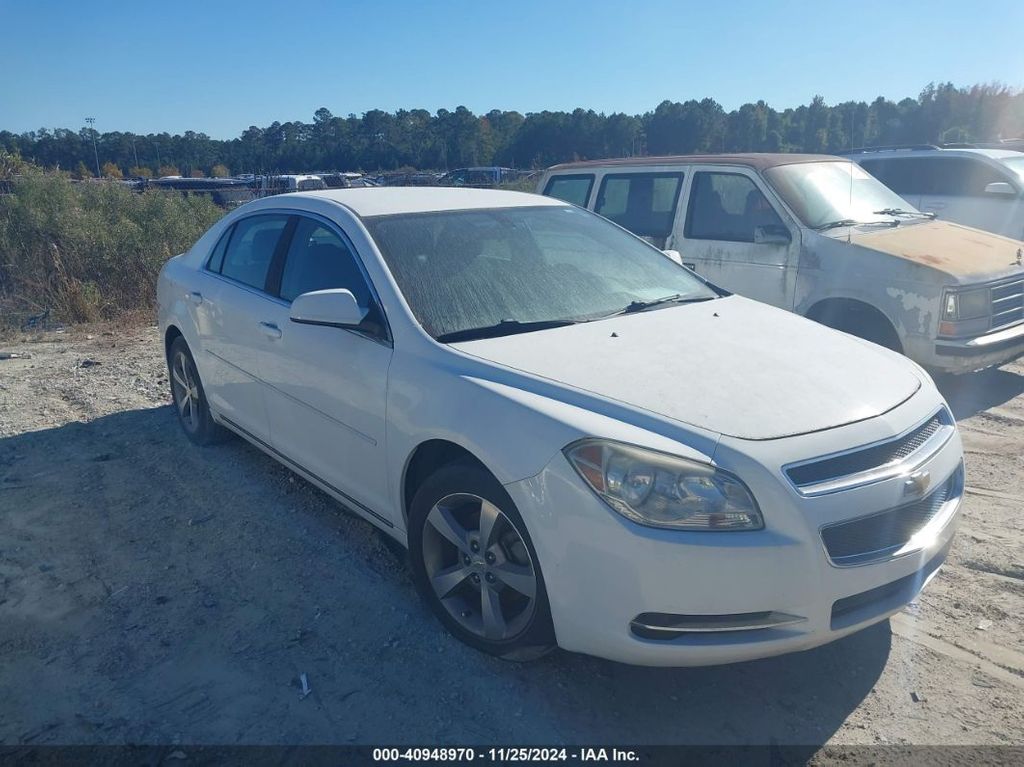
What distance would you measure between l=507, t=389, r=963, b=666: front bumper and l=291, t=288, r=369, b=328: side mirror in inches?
47.9

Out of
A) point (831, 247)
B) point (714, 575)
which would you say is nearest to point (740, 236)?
point (831, 247)

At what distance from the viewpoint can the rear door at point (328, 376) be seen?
3568 mm

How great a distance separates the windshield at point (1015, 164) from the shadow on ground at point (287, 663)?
27.8 feet

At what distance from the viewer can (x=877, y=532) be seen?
2691 mm

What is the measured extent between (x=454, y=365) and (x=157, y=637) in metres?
1.68

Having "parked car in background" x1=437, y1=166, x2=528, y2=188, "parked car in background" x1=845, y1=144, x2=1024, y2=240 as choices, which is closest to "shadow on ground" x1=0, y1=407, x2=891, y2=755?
"parked car in background" x1=845, y1=144, x2=1024, y2=240

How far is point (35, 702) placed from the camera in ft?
9.86

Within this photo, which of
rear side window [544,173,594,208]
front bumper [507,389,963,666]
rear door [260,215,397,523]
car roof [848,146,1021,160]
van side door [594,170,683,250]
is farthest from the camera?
car roof [848,146,1021,160]

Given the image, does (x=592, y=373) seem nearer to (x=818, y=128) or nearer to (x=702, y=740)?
(x=702, y=740)

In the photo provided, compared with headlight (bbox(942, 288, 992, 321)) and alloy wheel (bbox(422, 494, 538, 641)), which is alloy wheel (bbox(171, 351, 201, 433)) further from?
headlight (bbox(942, 288, 992, 321))

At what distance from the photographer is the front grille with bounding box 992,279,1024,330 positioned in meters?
6.11

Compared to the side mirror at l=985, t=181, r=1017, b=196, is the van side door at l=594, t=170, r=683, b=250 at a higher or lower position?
higher

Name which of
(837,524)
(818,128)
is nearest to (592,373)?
(837,524)

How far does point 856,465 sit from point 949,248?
14.9 feet
